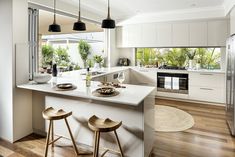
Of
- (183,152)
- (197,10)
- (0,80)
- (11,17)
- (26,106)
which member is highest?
(197,10)

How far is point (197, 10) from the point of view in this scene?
4.93 metres

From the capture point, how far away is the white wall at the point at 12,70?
2.81 m

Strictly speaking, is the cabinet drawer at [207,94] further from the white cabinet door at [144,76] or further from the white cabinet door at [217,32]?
the white cabinet door at [217,32]

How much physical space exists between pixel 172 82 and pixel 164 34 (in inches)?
58.4

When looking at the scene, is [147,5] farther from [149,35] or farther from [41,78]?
[41,78]

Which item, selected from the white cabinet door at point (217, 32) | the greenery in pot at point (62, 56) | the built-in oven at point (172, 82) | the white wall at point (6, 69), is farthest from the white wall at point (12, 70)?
the white cabinet door at point (217, 32)

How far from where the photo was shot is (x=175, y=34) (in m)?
5.37

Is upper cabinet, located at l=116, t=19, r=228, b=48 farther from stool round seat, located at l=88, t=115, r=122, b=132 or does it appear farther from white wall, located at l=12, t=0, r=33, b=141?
Result: stool round seat, located at l=88, t=115, r=122, b=132

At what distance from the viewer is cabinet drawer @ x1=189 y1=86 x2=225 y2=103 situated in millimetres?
4801

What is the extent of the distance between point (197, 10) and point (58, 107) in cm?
439

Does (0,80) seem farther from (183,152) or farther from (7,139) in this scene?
(183,152)

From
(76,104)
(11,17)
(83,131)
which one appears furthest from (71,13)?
(83,131)

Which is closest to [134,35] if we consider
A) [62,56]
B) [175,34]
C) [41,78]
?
[175,34]

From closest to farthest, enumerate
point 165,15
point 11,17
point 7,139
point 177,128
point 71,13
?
point 11,17
point 7,139
point 177,128
point 71,13
point 165,15
